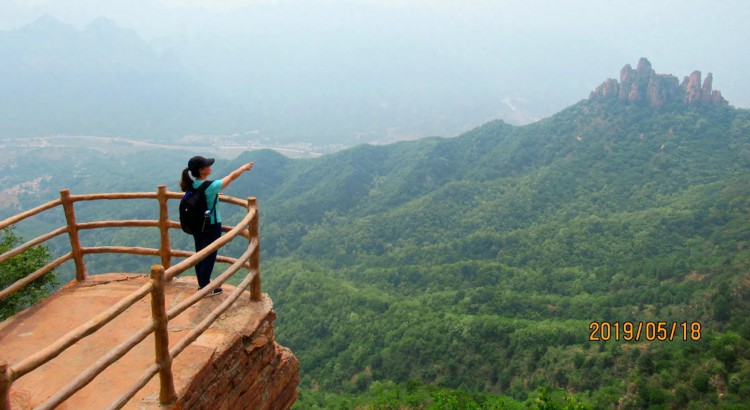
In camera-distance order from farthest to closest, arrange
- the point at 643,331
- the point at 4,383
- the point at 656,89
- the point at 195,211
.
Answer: the point at 656,89, the point at 643,331, the point at 195,211, the point at 4,383

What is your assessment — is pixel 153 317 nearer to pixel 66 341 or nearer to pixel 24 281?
pixel 66 341

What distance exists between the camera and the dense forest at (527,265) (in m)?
18.8

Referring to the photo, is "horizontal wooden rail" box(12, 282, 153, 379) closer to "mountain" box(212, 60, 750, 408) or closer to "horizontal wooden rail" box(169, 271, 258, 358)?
"horizontal wooden rail" box(169, 271, 258, 358)

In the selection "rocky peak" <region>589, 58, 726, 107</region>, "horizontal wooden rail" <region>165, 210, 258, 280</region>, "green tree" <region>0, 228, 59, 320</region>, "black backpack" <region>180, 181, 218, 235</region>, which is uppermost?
"rocky peak" <region>589, 58, 726, 107</region>

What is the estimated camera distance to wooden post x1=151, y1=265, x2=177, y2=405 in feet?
11.3

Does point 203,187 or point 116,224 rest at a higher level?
point 203,187

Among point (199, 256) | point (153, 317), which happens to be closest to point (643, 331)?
point (199, 256)

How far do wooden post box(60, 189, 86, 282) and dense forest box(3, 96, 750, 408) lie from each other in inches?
373

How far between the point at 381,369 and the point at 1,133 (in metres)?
195

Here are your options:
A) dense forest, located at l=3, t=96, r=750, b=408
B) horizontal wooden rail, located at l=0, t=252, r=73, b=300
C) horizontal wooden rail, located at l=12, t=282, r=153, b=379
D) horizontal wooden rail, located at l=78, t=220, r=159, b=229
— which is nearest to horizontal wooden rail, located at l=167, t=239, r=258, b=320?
horizontal wooden rail, located at l=12, t=282, r=153, b=379

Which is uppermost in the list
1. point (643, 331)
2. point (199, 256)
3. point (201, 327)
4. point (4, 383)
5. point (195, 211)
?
point (195, 211)

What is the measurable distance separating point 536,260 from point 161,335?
1468 inches

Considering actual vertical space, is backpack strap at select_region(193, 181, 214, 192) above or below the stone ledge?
above

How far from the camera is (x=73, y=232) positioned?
590cm
